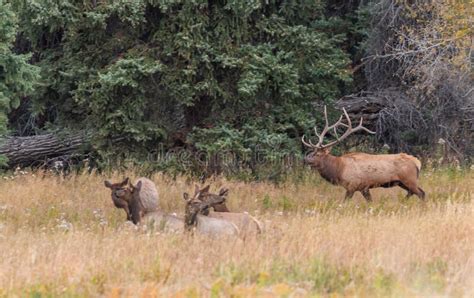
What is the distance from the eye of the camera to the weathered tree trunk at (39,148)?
1989 cm

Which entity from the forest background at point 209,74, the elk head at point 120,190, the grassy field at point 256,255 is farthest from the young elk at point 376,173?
the elk head at point 120,190

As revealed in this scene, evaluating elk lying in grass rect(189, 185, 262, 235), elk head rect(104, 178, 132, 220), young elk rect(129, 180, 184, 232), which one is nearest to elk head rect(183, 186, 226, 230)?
elk lying in grass rect(189, 185, 262, 235)

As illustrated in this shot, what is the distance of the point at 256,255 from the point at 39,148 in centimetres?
1216

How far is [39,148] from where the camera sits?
20.1 metres

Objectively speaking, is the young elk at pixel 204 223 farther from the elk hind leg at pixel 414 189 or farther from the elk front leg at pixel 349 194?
the elk hind leg at pixel 414 189

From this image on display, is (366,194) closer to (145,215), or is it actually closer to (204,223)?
(145,215)

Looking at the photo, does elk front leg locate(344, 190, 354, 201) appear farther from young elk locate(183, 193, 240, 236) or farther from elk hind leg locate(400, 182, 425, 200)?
young elk locate(183, 193, 240, 236)

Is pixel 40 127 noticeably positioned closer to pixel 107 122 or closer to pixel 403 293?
pixel 107 122

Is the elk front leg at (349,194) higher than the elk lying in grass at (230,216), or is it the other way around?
the elk lying in grass at (230,216)

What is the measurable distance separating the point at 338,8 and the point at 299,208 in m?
7.77

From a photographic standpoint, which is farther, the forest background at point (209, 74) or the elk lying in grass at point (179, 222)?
the forest background at point (209, 74)

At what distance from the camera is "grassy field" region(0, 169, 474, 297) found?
25.1 feet

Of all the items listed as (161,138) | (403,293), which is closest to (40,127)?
(161,138)

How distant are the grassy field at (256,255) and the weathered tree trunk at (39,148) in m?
5.93
